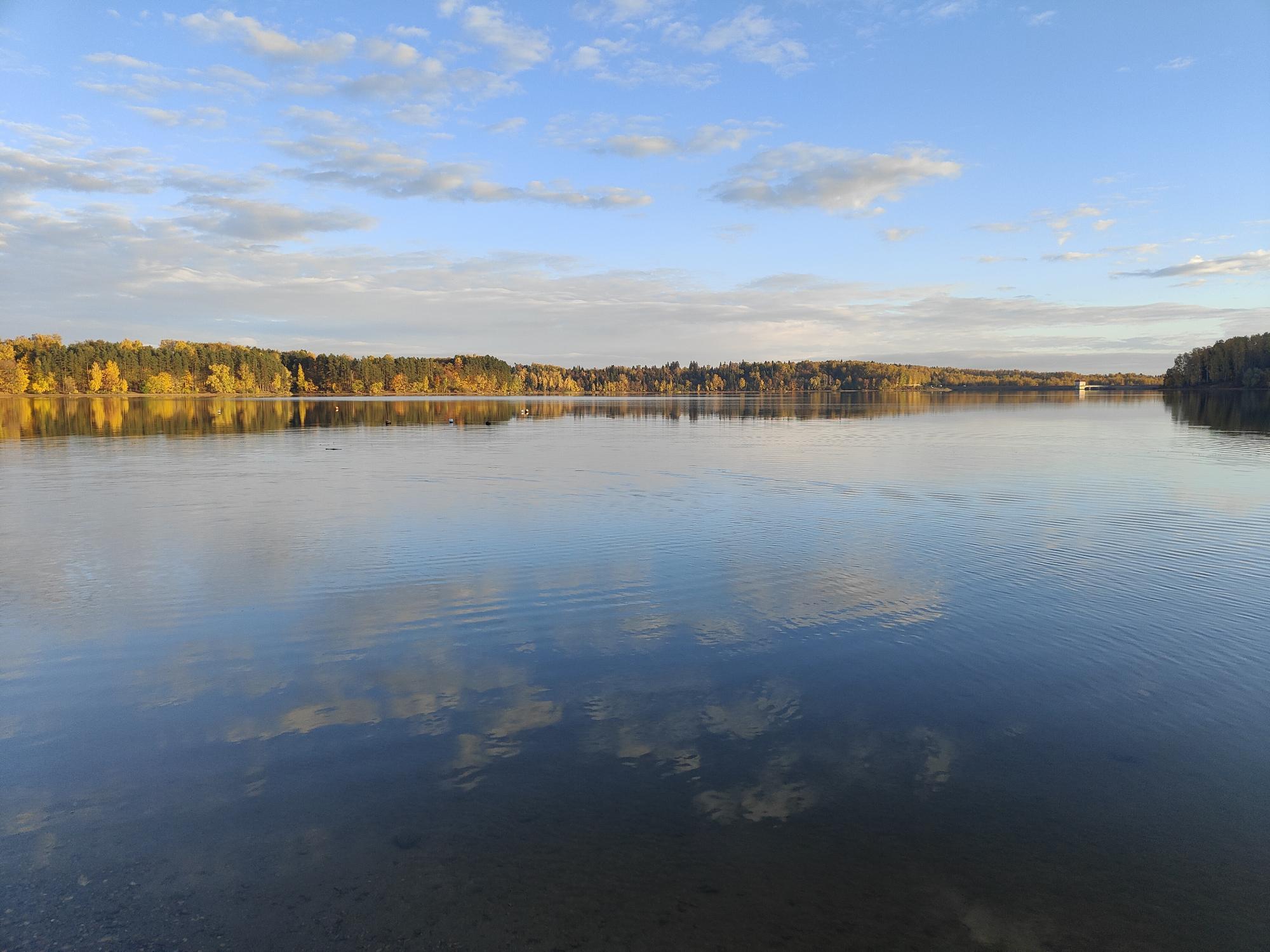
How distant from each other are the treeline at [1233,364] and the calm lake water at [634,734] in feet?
584

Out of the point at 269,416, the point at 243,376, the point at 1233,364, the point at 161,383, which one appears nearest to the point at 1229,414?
the point at 269,416

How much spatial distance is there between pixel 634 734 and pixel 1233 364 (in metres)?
206

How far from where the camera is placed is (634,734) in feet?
25.9

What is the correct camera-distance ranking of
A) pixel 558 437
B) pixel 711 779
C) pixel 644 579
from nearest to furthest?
pixel 711 779 → pixel 644 579 → pixel 558 437

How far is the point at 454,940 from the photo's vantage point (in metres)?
5.07

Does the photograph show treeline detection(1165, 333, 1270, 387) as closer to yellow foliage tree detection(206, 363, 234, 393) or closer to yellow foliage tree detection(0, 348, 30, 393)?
yellow foliage tree detection(206, 363, 234, 393)

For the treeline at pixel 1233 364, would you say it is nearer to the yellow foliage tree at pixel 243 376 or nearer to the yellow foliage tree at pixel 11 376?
the yellow foliage tree at pixel 243 376

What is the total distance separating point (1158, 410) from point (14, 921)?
109m

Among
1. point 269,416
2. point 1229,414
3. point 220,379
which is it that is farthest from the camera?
point 220,379

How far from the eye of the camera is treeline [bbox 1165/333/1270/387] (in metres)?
155

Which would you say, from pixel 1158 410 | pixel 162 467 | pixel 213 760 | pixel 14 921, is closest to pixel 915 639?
pixel 213 760

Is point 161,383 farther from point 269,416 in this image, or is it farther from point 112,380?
point 269,416

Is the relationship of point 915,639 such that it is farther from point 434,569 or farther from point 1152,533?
point 1152,533

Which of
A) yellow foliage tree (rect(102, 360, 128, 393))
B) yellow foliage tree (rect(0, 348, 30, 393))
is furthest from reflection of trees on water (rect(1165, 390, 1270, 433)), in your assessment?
yellow foliage tree (rect(102, 360, 128, 393))
